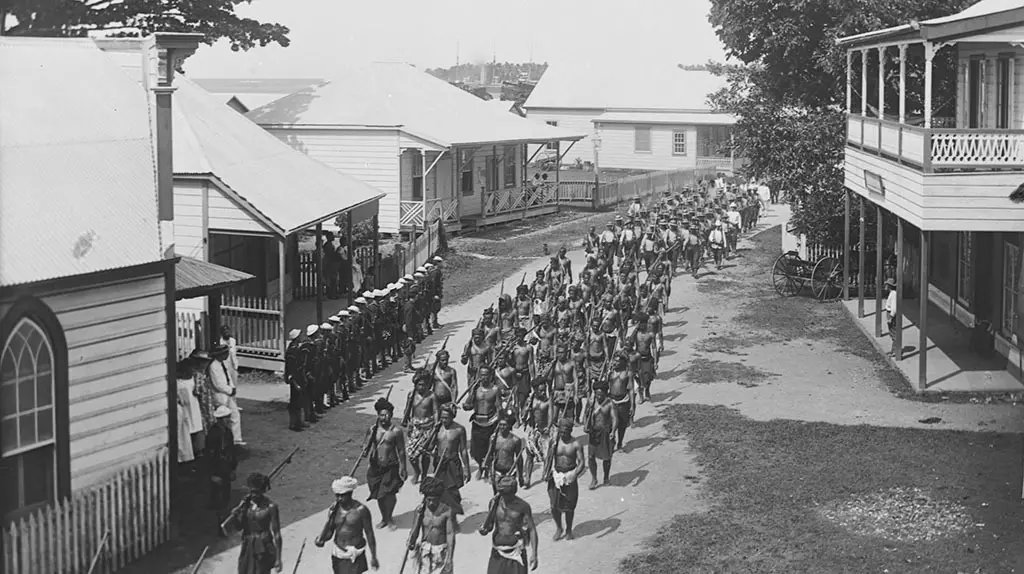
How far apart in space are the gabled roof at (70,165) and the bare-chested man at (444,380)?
461cm

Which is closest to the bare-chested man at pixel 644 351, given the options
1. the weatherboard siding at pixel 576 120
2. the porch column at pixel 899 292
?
the porch column at pixel 899 292

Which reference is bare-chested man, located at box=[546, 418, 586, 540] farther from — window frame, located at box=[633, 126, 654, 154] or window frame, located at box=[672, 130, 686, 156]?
window frame, located at box=[633, 126, 654, 154]

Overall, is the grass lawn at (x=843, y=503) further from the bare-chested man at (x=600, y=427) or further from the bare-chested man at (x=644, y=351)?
the bare-chested man at (x=600, y=427)

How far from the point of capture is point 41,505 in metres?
12.8

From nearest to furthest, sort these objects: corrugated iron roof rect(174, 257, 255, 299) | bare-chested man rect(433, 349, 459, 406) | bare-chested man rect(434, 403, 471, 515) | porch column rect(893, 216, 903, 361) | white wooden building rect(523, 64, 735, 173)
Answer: bare-chested man rect(434, 403, 471, 515)
corrugated iron roof rect(174, 257, 255, 299)
bare-chested man rect(433, 349, 459, 406)
porch column rect(893, 216, 903, 361)
white wooden building rect(523, 64, 735, 173)

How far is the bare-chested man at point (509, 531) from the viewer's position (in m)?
12.1

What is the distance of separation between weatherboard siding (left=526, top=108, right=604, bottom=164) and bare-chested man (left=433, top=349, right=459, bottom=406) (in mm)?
50028

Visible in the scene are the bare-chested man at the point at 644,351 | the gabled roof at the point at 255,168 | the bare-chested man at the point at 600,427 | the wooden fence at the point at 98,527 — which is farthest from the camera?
the gabled roof at the point at 255,168

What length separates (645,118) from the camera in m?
64.9

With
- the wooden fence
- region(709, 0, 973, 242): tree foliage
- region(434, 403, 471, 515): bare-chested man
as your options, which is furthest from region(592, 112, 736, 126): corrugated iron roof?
the wooden fence

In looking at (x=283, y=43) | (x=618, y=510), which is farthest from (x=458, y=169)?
(x=618, y=510)

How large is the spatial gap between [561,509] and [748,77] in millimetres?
22336

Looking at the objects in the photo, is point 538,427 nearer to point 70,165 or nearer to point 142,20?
point 70,165

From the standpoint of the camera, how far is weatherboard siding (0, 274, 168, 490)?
515 inches
